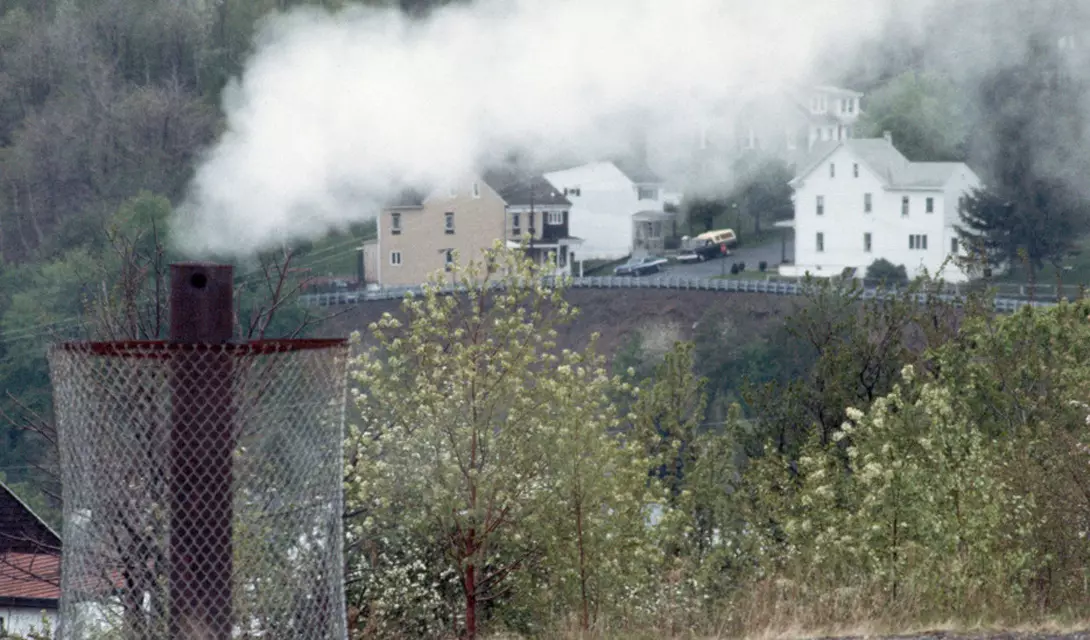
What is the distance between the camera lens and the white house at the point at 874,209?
66938mm

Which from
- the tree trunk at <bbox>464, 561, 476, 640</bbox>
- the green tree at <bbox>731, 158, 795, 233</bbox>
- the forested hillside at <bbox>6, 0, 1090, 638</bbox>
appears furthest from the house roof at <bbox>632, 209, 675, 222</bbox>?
the tree trunk at <bbox>464, 561, 476, 640</bbox>

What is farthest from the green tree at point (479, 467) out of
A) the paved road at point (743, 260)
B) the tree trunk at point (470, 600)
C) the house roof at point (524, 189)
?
the house roof at point (524, 189)

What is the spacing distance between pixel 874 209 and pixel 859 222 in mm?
738

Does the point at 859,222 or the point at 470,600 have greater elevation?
the point at 859,222

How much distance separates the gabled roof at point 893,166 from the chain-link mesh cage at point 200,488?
206ft

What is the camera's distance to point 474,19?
7600 cm

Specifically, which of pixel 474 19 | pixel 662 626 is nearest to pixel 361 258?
pixel 474 19

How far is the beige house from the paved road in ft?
15.7

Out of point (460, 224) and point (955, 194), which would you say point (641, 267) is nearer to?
point (460, 224)

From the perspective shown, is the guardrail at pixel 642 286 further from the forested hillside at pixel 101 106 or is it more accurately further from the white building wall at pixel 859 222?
the white building wall at pixel 859 222

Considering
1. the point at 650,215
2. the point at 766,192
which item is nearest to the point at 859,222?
the point at 766,192

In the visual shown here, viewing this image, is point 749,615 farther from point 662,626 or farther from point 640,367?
point 640,367

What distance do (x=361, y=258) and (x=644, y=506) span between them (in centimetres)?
5775

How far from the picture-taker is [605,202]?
248 ft
